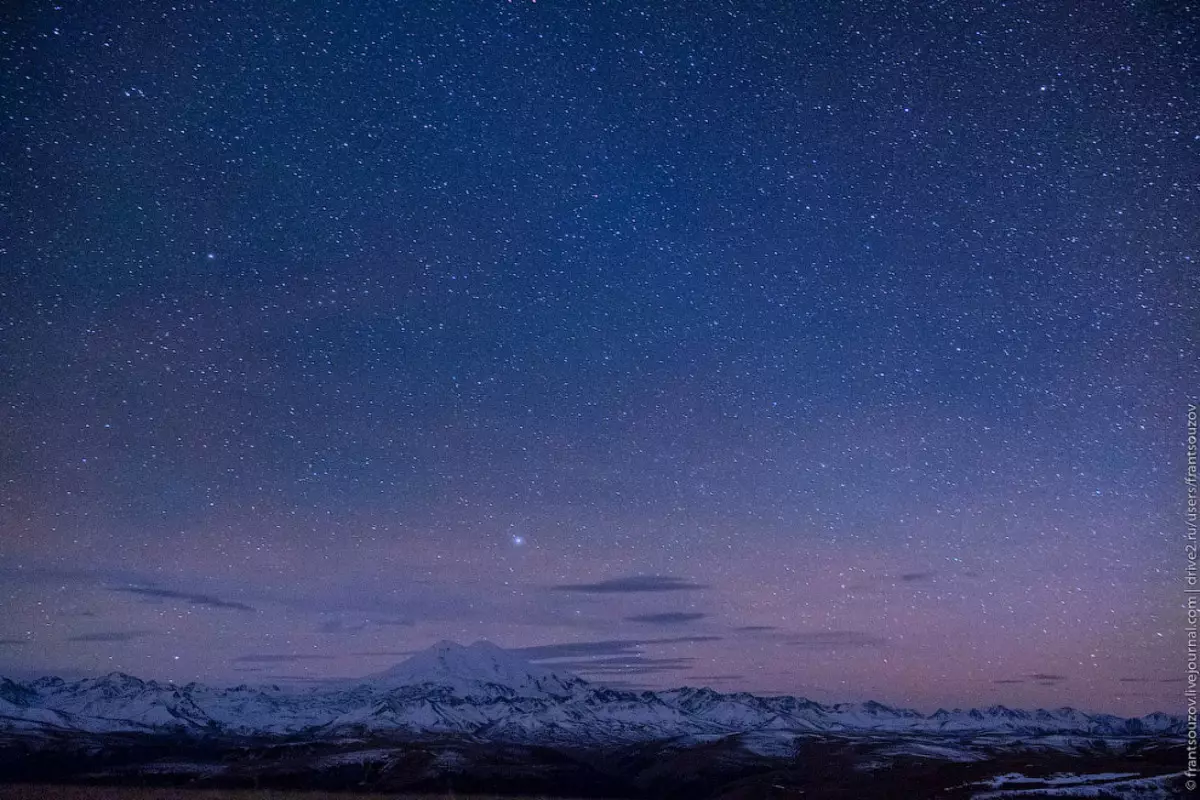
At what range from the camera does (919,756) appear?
75875mm

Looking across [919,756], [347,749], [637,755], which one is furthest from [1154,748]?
[347,749]

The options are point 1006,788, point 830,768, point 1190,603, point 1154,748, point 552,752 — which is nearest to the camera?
point 1190,603

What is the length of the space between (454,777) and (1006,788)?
42.3 metres

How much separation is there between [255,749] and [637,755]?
1527 inches

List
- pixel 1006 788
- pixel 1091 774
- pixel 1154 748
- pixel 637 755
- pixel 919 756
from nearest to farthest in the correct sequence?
pixel 1006 788
pixel 1091 774
pixel 1154 748
pixel 919 756
pixel 637 755

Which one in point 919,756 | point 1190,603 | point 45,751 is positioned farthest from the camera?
point 45,751

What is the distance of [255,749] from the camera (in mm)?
92750

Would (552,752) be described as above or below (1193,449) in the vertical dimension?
below

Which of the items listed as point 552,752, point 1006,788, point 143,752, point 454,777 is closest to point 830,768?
point 1006,788

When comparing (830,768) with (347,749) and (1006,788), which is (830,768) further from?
(347,749)

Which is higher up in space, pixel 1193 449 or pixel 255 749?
pixel 1193 449

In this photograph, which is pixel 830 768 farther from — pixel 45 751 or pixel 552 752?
pixel 45 751

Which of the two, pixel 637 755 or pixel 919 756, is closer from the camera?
pixel 919 756

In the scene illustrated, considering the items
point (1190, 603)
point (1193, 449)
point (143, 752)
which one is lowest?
point (143, 752)
